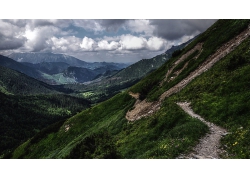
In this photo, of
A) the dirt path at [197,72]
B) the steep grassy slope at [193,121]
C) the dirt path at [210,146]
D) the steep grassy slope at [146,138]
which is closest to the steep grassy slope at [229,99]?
the steep grassy slope at [193,121]

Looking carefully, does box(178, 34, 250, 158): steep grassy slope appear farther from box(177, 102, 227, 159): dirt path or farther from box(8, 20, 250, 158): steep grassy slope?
box(177, 102, 227, 159): dirt path

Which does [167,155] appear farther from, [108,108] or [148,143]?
[108,108]

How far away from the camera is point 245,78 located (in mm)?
27844

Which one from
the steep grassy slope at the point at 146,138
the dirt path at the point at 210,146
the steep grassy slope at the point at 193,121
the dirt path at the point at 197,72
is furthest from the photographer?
the dirt path at the point at 197,72

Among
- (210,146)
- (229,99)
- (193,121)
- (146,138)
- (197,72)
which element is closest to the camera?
(210,146)

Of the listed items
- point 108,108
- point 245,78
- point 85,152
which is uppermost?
point 245,78

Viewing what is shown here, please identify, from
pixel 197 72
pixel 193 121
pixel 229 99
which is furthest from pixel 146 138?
pixel 197 72

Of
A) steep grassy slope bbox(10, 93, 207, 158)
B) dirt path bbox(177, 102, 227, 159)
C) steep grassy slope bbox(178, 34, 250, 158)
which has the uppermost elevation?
steep grassy slope bbox(178, 34, 250, 158)

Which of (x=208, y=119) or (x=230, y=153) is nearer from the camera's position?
(x=230, y=153)

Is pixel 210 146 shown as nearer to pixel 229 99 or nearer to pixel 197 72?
pixel 229 99

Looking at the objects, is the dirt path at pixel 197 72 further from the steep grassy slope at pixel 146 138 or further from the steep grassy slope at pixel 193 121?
the steep grassy slope at pixel 146 138

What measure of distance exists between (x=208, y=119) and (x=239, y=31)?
36.1m

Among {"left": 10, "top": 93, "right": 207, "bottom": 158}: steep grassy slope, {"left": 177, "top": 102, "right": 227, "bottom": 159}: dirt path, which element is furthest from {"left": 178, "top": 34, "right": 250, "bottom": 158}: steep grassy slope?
{"left": 10, "top": 93, "right": 207, "bottom": 158}: steep grassy slope

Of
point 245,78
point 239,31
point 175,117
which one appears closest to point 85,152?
point 175,117
